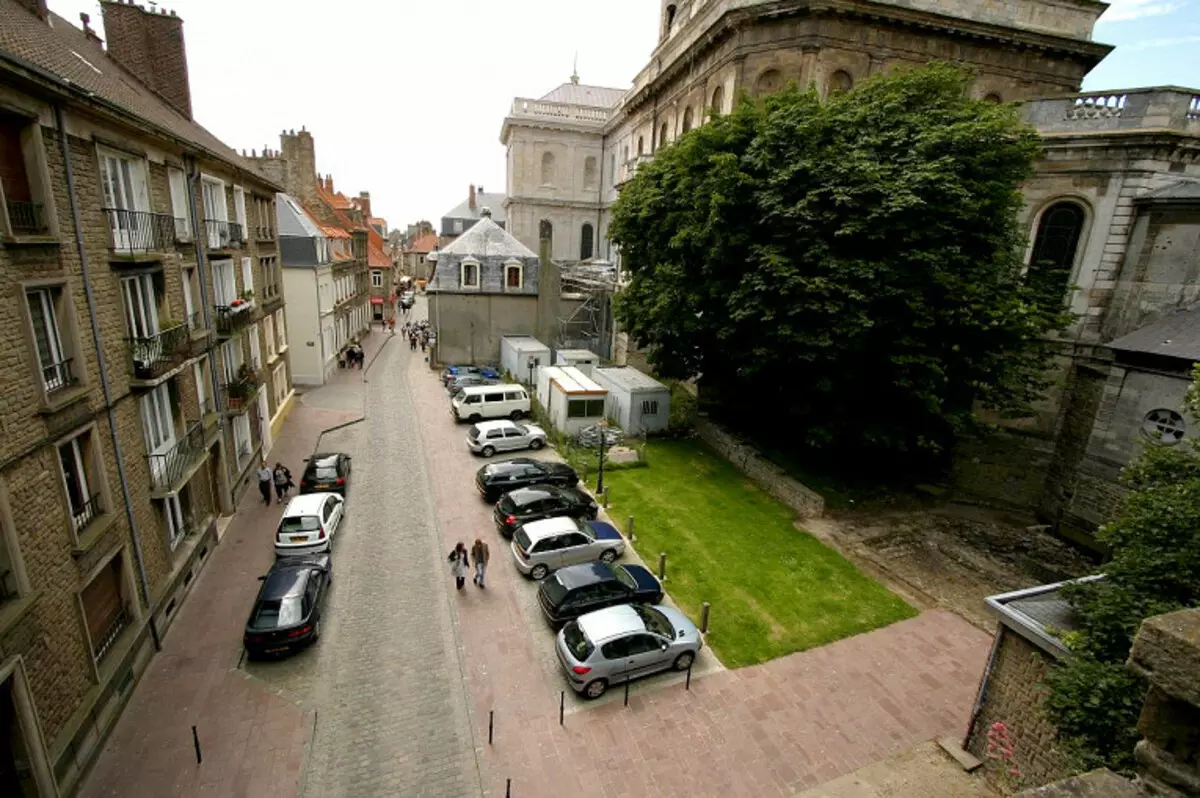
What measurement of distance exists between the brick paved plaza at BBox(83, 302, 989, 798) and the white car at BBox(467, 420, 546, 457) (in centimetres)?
782

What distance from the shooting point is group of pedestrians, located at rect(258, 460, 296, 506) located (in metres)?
18.8

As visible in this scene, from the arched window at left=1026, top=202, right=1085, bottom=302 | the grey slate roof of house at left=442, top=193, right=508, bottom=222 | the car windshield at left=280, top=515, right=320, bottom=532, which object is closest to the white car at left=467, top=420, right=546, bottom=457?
the car windshield at left=280, top=515, right=320, bottom=532

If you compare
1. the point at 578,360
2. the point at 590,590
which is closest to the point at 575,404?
the point at 578,360

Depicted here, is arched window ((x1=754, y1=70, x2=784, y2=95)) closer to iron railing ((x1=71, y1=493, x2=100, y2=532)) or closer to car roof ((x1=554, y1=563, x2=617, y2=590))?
car roof ((x1=554, y1=563, x2=617, y2=590))

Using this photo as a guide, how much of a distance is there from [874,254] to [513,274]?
80.3ft

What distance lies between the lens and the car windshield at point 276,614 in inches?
479

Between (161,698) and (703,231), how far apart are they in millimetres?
19953

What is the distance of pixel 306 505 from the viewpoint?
54.0 feet

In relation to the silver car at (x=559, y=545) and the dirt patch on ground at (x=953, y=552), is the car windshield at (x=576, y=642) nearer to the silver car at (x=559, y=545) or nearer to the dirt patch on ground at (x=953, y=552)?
the silver car at (x=559, y=545)

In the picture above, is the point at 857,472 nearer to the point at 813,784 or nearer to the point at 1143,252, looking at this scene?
the point at 1143,252

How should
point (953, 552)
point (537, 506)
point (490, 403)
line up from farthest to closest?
1. point (490, 403)
2. point (953, 552)
3. point (537, 506)

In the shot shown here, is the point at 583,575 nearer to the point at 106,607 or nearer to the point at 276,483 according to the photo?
the point at 106,607

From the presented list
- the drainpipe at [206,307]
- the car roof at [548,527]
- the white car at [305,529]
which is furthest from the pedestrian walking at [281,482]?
the car roof at [548,527]

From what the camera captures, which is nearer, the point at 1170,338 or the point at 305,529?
the point at 305,529
